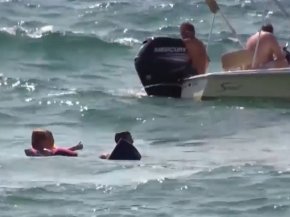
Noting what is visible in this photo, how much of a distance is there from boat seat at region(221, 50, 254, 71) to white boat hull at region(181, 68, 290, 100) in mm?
275

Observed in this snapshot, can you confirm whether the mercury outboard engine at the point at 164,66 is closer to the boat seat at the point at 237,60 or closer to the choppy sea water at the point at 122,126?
the choppy sea water at the point at 122,126

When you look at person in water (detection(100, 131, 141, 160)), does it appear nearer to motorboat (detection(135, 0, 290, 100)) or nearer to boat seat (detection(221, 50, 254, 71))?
motorboat (detection(135, 0, 290, 100))

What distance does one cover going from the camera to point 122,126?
17.2m

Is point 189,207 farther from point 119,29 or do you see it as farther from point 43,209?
point 119,29

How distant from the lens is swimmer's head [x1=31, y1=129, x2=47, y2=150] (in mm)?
13466

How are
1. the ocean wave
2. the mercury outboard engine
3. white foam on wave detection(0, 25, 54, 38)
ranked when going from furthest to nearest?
1. white foam on wave detection(0, 25, 54, 38)
2. the ocean wave
3. the mercury outboard engine

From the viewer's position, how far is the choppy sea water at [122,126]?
11.6 meters

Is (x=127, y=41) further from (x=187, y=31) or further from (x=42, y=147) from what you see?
(x=42, y=147)

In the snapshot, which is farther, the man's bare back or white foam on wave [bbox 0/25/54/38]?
white foam on wave [bbox 0/25/54/38]

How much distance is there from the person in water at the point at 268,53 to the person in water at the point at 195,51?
3.28 ft

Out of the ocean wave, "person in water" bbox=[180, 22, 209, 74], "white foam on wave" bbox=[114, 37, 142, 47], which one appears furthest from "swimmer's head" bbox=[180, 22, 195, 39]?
"white foam on wave" bbox=[114, 37, 142, 47]

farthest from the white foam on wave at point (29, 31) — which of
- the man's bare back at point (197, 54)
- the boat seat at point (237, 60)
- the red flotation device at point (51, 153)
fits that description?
the red flotation device at point (51, 153)

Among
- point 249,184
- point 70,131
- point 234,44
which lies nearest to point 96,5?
point 234,44

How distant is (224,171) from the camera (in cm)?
1288
